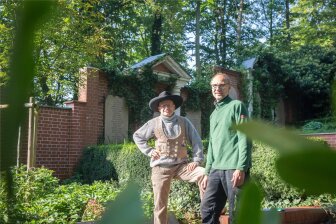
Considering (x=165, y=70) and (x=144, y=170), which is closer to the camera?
Answer: (x=144, y=170)

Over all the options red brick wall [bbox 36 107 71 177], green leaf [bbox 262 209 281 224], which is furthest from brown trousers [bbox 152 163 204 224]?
red brick wall [bbox 36 107 71 177]

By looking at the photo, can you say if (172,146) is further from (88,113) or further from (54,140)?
(88,113)

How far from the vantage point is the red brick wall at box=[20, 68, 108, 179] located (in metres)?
10.1

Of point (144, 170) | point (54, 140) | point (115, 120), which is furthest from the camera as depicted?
point (115, 120)

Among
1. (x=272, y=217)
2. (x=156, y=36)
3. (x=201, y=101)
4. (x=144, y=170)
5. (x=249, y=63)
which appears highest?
(x=156, y=36)

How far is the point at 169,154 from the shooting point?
14.9ft

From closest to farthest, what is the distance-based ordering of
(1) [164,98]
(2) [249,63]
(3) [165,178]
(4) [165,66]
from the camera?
(3) [165,178]
(1) [164,98]
(4) [165,66]
(2) [249,63]

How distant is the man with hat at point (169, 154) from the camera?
447 centimetres

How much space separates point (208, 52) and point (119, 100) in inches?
803

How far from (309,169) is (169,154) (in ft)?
14.6

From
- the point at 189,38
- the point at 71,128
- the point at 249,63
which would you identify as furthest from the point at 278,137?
the point at 189,38

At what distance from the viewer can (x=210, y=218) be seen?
3.83 metres

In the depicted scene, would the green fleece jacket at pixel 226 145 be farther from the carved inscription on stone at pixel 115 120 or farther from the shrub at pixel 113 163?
the carved inscription on stone at pixel 115 120

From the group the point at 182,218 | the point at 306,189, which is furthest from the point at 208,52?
the point at 306,189
